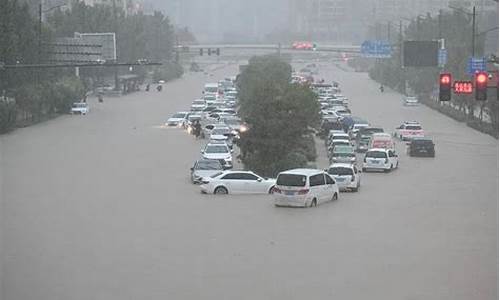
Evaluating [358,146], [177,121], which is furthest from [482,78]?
[177,121]

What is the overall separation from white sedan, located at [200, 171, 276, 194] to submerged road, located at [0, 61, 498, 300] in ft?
1.60

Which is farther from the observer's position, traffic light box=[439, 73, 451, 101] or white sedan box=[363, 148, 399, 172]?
white sedan box=[363, 148, 399, 172]

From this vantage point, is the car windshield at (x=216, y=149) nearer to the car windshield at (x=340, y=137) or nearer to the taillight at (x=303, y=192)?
the car windshield at (x=340, y=137)

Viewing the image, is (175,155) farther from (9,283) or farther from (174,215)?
(9,283)

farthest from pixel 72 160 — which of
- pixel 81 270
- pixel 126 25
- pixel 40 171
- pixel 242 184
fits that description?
pixel 126 25

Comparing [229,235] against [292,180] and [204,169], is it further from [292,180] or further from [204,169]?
[204,169]

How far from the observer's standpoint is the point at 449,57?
60.5 meters

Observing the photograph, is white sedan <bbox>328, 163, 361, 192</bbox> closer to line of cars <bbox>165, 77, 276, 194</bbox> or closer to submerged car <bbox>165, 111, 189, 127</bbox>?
line of cars <bbox>165, 77, 276, 194</bbox>

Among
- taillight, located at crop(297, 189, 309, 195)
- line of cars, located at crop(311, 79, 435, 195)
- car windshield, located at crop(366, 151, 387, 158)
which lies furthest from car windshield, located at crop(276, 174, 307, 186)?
car windshield, located at crop(366, 151, 387, 158)

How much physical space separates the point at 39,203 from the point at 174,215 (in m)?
3.61

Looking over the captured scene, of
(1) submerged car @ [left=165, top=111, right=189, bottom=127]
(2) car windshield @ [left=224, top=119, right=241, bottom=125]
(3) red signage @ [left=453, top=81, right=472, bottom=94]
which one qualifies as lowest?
(1) submerged car @ [left=165, top=111, right=189, bottom=127]

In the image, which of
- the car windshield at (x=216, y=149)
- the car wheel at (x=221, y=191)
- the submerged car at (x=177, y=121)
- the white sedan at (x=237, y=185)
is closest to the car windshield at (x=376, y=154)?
the car windshield at (x=216, y=149)

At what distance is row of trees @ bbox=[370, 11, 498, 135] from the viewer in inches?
2255

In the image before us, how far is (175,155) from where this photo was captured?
121 feet
